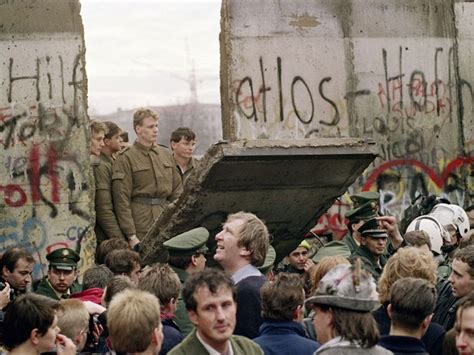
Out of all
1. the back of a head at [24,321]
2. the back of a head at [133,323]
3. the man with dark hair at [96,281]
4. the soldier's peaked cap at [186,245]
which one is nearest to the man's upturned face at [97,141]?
the man with dark hair at [96,281]

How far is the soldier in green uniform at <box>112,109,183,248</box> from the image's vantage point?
47.8ft

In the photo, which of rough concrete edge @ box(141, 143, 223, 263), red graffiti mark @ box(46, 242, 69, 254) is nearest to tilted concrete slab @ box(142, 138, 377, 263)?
rough concrete edge @ box(141, 143, 223, 263)

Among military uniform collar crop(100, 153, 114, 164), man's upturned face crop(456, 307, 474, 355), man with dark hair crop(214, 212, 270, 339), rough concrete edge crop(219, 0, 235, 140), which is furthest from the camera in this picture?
rough concrete edge crop(219, 0, 235, 140)

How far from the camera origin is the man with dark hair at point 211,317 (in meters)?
7.32

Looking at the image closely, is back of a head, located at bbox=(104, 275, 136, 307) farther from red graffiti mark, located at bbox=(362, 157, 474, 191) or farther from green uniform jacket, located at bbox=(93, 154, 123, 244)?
red graffiti mark, located at bbox=(362, 157, 474, 191)

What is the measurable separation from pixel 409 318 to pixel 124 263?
3.81 meters

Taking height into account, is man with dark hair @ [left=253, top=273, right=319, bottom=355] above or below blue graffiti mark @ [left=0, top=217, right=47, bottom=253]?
below

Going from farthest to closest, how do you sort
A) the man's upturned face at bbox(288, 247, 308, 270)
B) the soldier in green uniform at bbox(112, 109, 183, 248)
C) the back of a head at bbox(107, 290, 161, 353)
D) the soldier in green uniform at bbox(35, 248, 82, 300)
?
the soldier in green uniform at bbox(112, 109, 183, 248) < the man's upturned face at bbox(288, 247, 308, 270) < the soldier in green uniform at bbox(35, 248, 82, 300) < the back of a head at bbox(107, 290, 161, 353)

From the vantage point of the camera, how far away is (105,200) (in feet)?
48.7

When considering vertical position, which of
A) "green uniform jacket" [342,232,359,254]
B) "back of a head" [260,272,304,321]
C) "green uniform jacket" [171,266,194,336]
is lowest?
"green uniform jacket" [171,266,194,336]

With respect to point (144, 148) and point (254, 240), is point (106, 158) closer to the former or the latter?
point (144, 148)

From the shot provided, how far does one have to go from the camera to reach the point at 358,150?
12461 millimetres

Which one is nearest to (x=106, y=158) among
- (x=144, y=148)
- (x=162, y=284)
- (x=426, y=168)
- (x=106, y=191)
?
(x=106, y=191)

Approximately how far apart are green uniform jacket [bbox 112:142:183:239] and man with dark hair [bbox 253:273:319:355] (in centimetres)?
641
